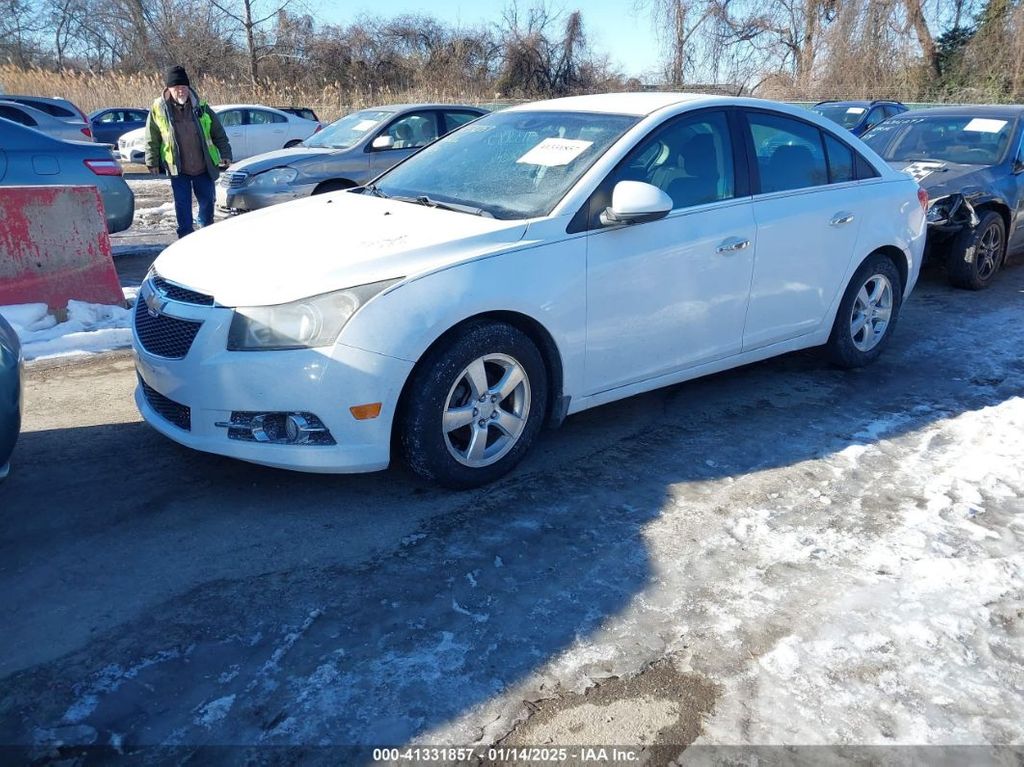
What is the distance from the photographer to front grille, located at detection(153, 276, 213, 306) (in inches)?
136

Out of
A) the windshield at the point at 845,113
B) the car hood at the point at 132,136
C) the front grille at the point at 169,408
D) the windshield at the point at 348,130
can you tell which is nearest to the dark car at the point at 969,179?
the windshield at the point at 348,130

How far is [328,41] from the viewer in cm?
3659

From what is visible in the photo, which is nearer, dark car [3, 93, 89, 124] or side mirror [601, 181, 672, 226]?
side mirror [601, 181, 672, 226]

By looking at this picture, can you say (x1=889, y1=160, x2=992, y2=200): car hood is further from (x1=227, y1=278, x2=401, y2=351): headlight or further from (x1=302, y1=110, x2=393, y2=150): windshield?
(x1=302, y1=110, x2=393, y2=150): windshield

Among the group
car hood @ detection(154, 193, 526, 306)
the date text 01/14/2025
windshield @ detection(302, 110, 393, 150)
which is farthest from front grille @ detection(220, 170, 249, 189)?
the date text 01/14/2025

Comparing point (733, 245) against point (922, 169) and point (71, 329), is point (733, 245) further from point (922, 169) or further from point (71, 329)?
point (922, 169)

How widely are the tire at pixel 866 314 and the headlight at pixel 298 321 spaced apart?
3.15 m

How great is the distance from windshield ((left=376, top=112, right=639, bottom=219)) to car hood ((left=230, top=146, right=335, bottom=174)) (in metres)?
5.96

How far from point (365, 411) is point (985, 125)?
7.60m

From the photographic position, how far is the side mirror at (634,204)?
3.74 meters

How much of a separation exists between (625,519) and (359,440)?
116cm

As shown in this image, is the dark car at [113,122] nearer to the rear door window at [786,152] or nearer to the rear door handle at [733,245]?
the rear door window at [786,152]

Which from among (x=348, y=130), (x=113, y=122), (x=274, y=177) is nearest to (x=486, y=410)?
(x=274, y=177)

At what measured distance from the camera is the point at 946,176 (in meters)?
7.64
